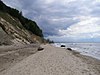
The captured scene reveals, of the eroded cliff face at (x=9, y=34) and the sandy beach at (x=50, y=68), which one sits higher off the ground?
the eroded cliff face at (x=9, y=34)

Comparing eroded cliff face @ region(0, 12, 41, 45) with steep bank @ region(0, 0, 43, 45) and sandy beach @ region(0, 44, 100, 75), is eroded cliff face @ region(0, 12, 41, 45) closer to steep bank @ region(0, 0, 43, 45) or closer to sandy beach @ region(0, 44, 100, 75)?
steep bank @ region(0, 0, 43, 45)

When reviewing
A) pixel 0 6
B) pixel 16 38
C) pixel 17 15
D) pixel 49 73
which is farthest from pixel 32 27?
pixel 49 73

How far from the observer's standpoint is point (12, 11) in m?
141

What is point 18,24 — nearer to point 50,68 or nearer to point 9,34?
point 9,34

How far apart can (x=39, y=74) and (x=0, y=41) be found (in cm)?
4602

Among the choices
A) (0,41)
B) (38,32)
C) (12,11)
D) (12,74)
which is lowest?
(12,74)

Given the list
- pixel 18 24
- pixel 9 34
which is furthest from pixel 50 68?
pixel 18 24

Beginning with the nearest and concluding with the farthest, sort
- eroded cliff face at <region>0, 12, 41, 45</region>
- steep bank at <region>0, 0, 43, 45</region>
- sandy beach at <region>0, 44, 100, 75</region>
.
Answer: sandy beach at <region>0, 44, 100, 75</region> → eroded cliff face at <region>0, 12, 41, 45</region> → steep bank at <region>0, 0, 43, 45</region>

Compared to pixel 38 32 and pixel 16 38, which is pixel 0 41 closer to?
pixel 16 38

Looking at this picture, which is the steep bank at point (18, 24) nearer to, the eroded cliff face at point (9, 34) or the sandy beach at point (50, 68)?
the eroded cliff face at point (9, 34)

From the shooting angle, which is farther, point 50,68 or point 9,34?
point 9,34

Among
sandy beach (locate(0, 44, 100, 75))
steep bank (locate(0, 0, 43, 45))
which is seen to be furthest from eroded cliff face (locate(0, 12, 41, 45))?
sandy beach (locate(0, 44, 100, 75))

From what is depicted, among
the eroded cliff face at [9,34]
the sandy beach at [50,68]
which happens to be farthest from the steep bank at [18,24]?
the sandy beach at [50,68]

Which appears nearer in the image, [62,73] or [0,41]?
[62,73]
